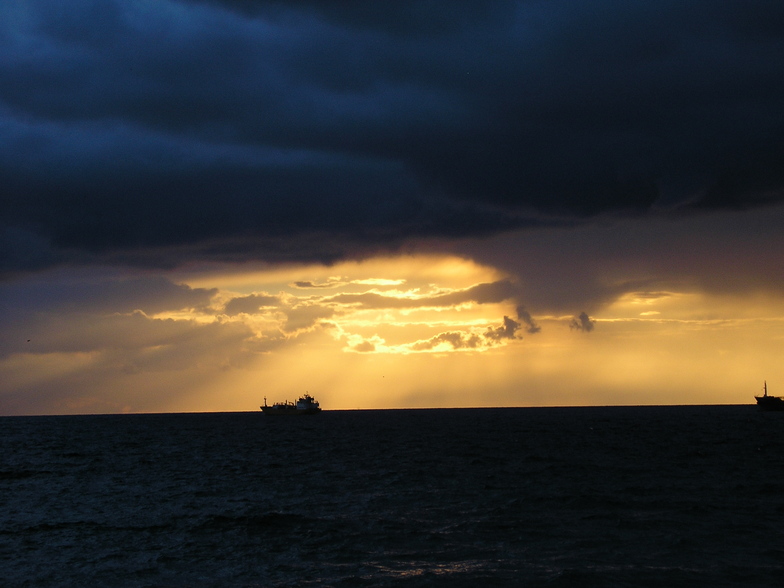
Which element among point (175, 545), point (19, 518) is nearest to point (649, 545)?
point (175, 545)

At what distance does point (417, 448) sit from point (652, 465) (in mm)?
44120

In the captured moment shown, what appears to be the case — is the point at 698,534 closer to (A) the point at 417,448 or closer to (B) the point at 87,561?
(B) the point at 87,561

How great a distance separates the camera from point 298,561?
120 ft

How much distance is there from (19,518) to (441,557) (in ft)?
108

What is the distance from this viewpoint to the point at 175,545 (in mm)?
41500

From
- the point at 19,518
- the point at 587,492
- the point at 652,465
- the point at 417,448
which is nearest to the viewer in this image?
the point at 19,518

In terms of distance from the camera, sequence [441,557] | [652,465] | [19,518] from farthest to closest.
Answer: [652,465], [19,518], [441,557]

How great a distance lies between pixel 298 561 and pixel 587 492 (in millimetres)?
28131

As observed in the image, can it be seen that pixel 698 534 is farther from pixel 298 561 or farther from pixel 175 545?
pixel 175 545

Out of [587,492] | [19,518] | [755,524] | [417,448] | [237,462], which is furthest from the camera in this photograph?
[417,448]

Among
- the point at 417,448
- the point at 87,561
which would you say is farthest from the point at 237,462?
the point at 87,561

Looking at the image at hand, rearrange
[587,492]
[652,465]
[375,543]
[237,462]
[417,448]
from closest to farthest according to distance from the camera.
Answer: [375,543], [587,492], [652,465], [237,462], [417,448]

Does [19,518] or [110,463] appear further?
[110,463]

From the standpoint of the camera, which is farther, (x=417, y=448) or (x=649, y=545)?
(x=417, y=448)
